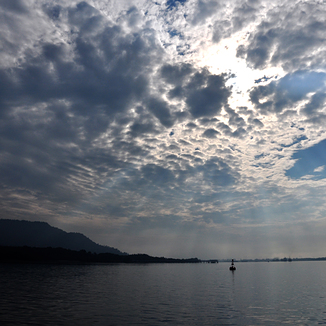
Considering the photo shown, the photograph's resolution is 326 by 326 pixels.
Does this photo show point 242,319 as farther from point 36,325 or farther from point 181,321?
point 36,325

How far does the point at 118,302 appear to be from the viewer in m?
41.3

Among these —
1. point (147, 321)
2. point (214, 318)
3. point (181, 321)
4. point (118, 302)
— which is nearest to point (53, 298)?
point (118, 302)

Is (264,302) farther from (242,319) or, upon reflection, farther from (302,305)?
(242,319)

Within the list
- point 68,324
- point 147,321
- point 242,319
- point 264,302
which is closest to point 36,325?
Result: point 68,324

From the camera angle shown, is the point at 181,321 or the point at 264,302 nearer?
the point at 181,321

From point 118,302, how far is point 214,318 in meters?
16.2

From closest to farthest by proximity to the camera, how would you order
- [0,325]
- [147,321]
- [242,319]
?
[0,325] → [147,321] → [242,319]

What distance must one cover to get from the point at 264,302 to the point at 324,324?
1570cm

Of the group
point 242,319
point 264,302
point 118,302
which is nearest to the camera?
point 242,319

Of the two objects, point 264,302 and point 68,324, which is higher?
point 264,302

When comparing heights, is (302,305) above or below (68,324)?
above

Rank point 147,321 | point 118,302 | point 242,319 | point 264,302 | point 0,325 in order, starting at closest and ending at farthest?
point 0,325 → point 147,321 → point 242,319 → point 118,302 → point 264,302

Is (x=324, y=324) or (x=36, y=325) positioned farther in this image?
(x=324, y=324)

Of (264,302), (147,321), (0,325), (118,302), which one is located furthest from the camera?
(264,302)
